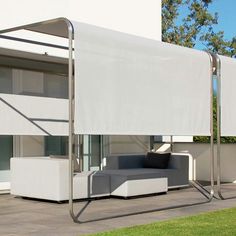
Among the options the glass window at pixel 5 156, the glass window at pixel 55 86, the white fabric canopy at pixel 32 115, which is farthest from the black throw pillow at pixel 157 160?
the glass window at pixel 5 156

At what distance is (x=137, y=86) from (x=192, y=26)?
25498mm

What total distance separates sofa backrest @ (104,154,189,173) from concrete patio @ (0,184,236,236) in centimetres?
118

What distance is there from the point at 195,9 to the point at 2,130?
24.3m

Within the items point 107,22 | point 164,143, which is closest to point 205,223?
point 107,22

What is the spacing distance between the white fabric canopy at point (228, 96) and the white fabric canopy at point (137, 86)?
0.46m

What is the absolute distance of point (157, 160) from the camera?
42.8 ft

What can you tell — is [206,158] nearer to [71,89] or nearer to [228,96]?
[228,96]

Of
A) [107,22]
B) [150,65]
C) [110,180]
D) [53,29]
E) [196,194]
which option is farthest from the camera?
[107,22]

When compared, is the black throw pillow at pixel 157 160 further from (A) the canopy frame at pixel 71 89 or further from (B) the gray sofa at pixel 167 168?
(A) the canopy frame at pixel 71 89

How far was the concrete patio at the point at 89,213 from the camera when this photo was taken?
738 centimetres

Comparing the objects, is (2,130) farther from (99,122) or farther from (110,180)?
(99,122)

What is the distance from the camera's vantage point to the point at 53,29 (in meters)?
9.92

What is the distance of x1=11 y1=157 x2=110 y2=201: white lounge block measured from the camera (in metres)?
9.92

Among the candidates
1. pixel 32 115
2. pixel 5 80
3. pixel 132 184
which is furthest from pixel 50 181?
pixel 5 80
